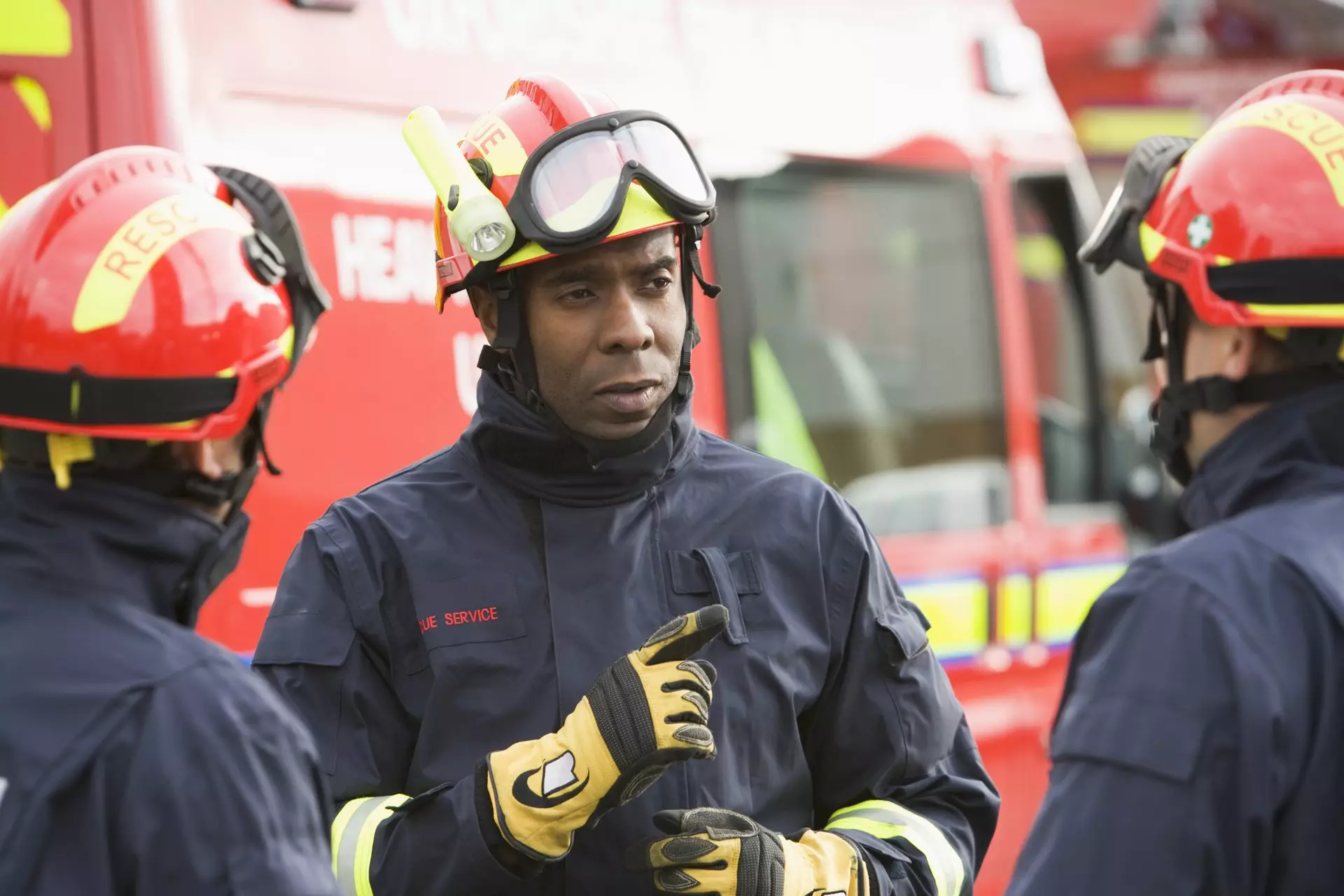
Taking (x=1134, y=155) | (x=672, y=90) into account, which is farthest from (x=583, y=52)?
(x=1134, y=155)

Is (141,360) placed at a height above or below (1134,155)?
below

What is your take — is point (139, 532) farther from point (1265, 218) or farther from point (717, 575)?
point (1265, 218)

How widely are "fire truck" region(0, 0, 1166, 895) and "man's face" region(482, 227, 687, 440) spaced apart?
104cm

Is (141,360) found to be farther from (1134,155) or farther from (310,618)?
(1134,155)

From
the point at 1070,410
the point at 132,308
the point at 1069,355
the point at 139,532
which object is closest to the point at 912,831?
the point at 139,532

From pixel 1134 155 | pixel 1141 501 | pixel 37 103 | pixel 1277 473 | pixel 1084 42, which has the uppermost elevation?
pixel 1084 42

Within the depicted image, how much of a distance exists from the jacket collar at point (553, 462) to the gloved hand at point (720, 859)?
489mm

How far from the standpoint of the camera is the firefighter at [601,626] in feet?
7.36

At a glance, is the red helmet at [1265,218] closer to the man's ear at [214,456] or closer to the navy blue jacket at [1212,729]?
the navy blue jacket at [1212,729]

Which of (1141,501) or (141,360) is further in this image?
(1141,501)

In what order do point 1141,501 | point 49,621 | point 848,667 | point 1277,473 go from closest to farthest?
point 49,621 → point 1277,473 → point 848,667 → point 1141,501

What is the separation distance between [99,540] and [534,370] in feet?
2.97

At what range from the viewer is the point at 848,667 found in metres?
2.47

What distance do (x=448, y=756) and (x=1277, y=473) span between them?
3.74ft
